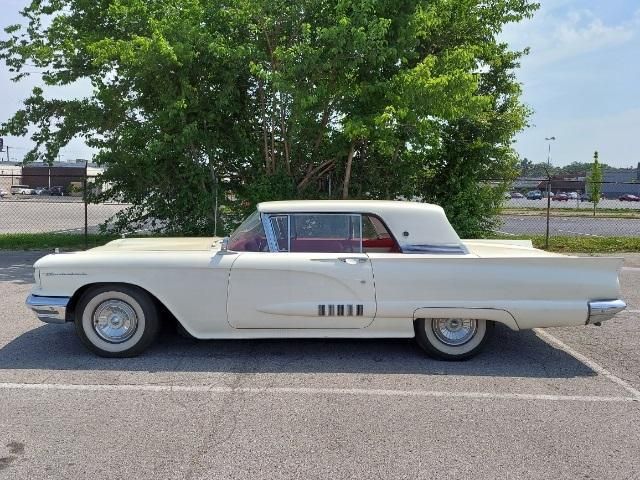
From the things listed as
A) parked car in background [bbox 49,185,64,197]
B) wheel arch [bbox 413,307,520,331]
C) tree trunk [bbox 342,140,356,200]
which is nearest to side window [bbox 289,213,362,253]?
wheel arch [bbox 413,307,520,331]

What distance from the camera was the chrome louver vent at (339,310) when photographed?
15.4 ft

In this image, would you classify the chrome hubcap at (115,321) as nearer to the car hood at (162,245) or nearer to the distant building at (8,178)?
the car hood at (162,245)

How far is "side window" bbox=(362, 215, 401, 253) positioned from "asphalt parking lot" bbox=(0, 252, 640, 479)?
100cm

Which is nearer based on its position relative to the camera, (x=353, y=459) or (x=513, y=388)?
(x=353, y=459)

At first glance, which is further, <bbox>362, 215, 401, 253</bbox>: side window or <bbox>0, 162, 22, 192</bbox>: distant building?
<bbox>0, 162, 22, 192</bbox>: distant building

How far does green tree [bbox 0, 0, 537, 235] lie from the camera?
937 centimetres

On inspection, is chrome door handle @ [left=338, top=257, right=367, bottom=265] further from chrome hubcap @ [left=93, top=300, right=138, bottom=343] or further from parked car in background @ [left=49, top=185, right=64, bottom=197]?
parked car in background @ [left=49, top=185, right=64, bottom=197]

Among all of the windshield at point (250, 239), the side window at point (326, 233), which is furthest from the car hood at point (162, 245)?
the side window at point (326, 233)

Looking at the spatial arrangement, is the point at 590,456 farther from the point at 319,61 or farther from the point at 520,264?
the point at 319,61

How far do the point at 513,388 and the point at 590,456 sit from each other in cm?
107

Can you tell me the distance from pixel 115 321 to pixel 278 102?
7188 mm

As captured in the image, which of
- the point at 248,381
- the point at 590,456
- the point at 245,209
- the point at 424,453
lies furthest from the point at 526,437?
the point at 245,209

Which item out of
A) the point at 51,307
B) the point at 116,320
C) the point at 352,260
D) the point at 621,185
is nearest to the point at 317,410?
the point at 352,260

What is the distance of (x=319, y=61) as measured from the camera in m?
9.24
